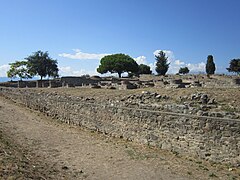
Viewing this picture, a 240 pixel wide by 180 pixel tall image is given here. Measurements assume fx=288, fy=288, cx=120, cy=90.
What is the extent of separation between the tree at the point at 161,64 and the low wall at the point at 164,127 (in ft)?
244

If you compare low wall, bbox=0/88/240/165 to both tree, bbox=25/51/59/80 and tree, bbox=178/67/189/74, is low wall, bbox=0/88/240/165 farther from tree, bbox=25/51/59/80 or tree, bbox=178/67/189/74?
tree, bbox=178/67/189/74

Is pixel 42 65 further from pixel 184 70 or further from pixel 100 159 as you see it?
pixel 100 159

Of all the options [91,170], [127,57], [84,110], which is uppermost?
[127,57]

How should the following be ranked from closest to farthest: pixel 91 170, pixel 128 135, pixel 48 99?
pixel 91 170 → pixel 128 135 → pixel 48 99

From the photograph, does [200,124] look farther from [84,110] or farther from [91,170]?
[84,110]

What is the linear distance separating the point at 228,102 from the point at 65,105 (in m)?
9.52

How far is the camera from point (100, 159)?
9594 millimetres

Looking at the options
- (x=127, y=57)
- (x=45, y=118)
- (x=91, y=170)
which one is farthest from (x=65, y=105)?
(x=127, y=57)

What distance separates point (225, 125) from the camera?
8672 millimetres

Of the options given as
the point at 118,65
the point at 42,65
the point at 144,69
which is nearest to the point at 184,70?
the point at 144,69

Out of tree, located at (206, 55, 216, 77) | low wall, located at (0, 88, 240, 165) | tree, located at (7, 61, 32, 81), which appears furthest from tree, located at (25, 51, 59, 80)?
low wall, located at (0, 88, 240, 165)

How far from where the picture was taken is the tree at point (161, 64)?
89875mm

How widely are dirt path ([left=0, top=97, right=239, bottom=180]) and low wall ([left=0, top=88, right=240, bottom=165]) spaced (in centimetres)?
40

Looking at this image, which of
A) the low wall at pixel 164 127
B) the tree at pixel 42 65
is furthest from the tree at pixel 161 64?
the low wall at pixel 164 127
